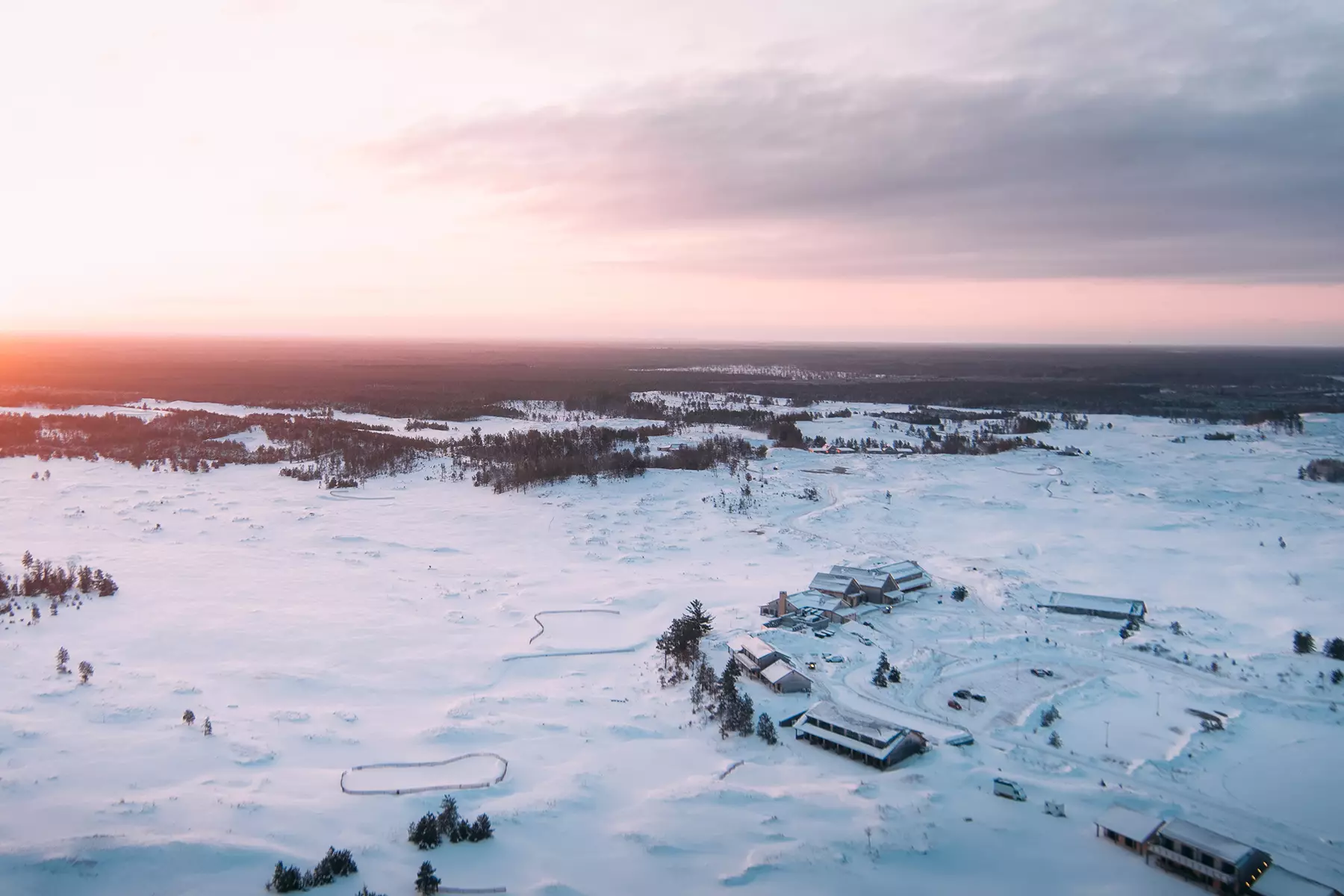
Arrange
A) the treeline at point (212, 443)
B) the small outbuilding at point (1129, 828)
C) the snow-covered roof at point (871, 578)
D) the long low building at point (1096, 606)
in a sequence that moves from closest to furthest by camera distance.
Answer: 1. the small outbuilding at point (1129, 828)
2. the long low building at point (1096, 606)
3. the snow-covered roof at point (871, 578)
4. the treeline at point (212, 443)

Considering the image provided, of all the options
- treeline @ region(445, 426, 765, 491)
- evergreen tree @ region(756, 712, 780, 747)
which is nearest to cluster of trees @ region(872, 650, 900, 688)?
evergreen tree @ region(756, 712, 780, 747)

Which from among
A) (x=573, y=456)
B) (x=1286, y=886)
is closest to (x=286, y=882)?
(x=1286, y=886)

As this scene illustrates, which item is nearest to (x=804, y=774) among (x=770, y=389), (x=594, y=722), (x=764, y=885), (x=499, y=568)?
(x=764, y=885)

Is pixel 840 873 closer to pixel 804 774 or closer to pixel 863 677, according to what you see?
pixel 804 774

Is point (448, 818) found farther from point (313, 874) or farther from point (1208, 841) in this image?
point (1208, 841)

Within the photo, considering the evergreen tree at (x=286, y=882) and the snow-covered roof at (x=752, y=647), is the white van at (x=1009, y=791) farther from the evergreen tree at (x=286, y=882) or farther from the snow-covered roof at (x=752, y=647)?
the evergreen tree at (x=286, y=882)

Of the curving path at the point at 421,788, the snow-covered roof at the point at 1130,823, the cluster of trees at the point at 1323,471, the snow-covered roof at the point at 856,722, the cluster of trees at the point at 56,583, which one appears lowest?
the curving path at the point at 421,788

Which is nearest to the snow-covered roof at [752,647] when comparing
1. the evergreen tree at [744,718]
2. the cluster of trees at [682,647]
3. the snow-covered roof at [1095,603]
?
the cluster of trees at [682,647]
